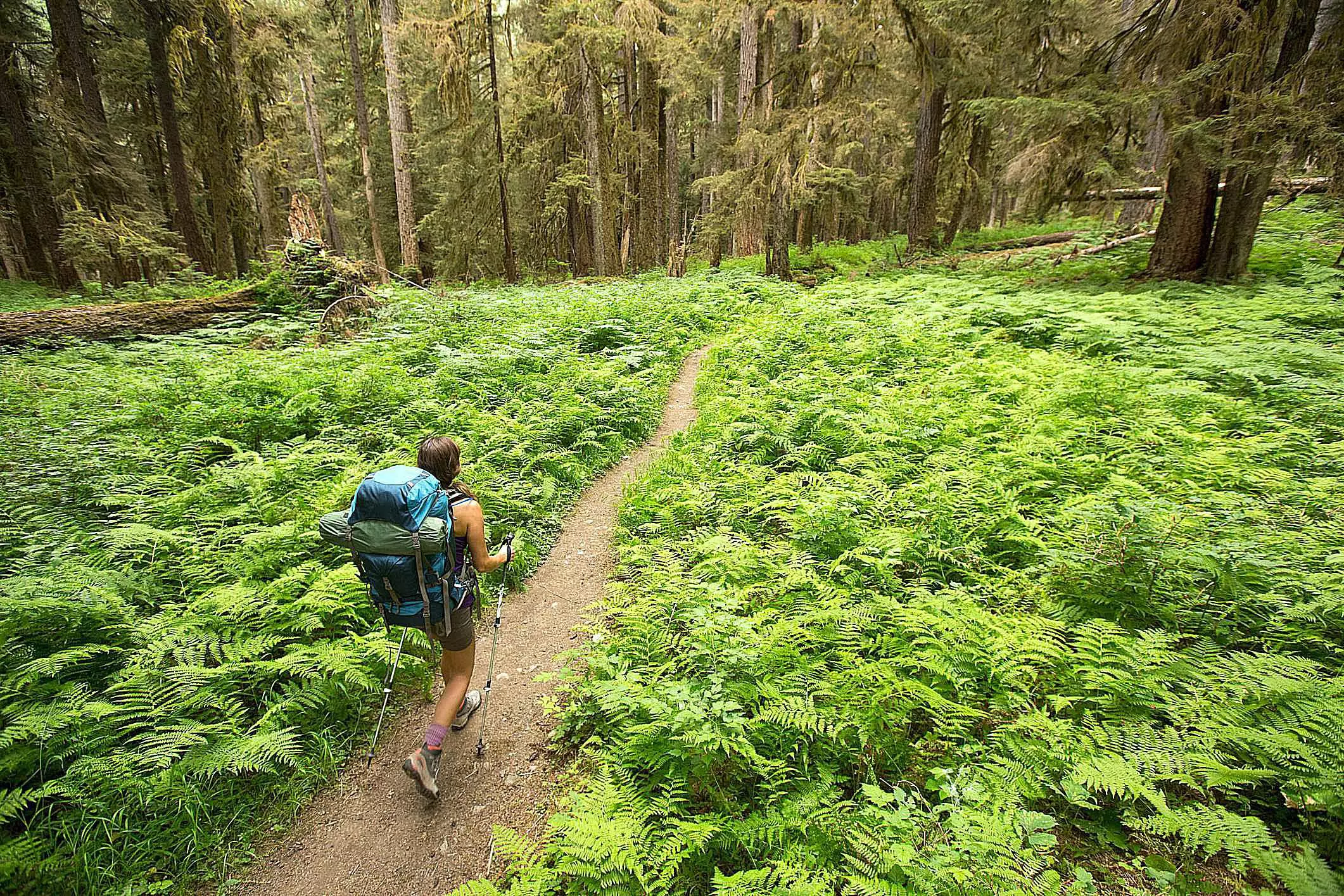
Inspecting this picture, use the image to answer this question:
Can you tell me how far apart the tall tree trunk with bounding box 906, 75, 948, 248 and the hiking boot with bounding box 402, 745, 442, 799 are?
19.6 metres

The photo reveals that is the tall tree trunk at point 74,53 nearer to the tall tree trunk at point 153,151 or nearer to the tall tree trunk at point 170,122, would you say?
the tall tree trunk at point 170,122

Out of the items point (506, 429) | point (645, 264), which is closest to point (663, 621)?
point (506, 429)

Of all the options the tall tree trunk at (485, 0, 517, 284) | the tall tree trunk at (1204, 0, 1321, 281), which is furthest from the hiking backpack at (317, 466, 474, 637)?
the tall tree trunk at (485, 0, 517, 284)

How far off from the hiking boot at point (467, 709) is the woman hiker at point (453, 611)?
33cm

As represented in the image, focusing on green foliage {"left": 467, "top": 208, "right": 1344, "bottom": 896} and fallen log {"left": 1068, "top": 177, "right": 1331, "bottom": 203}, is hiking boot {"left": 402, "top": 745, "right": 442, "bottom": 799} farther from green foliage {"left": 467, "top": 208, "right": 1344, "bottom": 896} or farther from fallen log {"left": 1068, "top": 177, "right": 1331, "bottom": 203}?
fallen log {"left": 1068, "top": 177, "right": 1331, "bottom": 203}

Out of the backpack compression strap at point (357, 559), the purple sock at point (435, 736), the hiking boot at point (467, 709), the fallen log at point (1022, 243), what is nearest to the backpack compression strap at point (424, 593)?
the backpack compression strap at point (357, 559)

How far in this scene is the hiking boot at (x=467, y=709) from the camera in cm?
383

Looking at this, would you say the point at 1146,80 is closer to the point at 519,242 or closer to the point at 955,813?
the point at 955,813

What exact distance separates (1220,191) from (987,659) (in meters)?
13.2

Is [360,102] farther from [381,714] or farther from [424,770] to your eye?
[424,770]

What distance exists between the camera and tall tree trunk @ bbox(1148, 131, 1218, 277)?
9.96m

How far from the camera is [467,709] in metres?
3.95

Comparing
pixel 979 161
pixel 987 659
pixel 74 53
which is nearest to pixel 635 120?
pixel 979 161

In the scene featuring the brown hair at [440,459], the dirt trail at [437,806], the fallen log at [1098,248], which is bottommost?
the dirt trail at [437,806]
